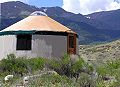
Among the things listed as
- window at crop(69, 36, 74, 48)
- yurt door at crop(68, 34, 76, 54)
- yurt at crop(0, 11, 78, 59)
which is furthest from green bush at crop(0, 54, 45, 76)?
window at crop(69, 36, 74, 48)

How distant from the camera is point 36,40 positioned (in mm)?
23031

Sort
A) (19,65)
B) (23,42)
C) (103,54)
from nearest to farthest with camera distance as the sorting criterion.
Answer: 1. (19,65)
2. (23,42)
3. (103,54)

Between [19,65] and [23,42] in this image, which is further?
[23,42]

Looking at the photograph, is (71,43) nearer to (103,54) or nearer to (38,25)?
(38,25)

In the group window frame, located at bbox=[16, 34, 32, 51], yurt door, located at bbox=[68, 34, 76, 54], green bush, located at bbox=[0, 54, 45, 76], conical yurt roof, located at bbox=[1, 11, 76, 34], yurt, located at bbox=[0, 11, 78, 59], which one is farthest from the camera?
yurt door, located at bbox=[68, 34, 76, 54]

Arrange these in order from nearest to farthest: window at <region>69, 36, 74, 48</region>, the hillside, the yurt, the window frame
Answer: the yurt
the window frame
window at <region>69, 36, 74, 48</region>
the hillside

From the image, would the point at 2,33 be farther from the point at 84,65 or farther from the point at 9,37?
the point at 84,65

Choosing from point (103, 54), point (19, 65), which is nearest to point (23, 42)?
point (19, 65)

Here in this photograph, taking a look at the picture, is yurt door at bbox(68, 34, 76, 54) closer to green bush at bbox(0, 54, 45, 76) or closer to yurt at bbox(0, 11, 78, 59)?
yurt at bbox(0, 11, 78, 59)

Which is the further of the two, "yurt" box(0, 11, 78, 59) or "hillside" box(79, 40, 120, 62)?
"hillside" box(79, 40, 120, 62)

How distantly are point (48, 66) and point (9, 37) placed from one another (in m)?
3.30

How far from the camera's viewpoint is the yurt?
2305 cm

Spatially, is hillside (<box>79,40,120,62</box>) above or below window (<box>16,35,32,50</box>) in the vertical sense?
below

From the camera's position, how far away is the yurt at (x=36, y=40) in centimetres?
2305
